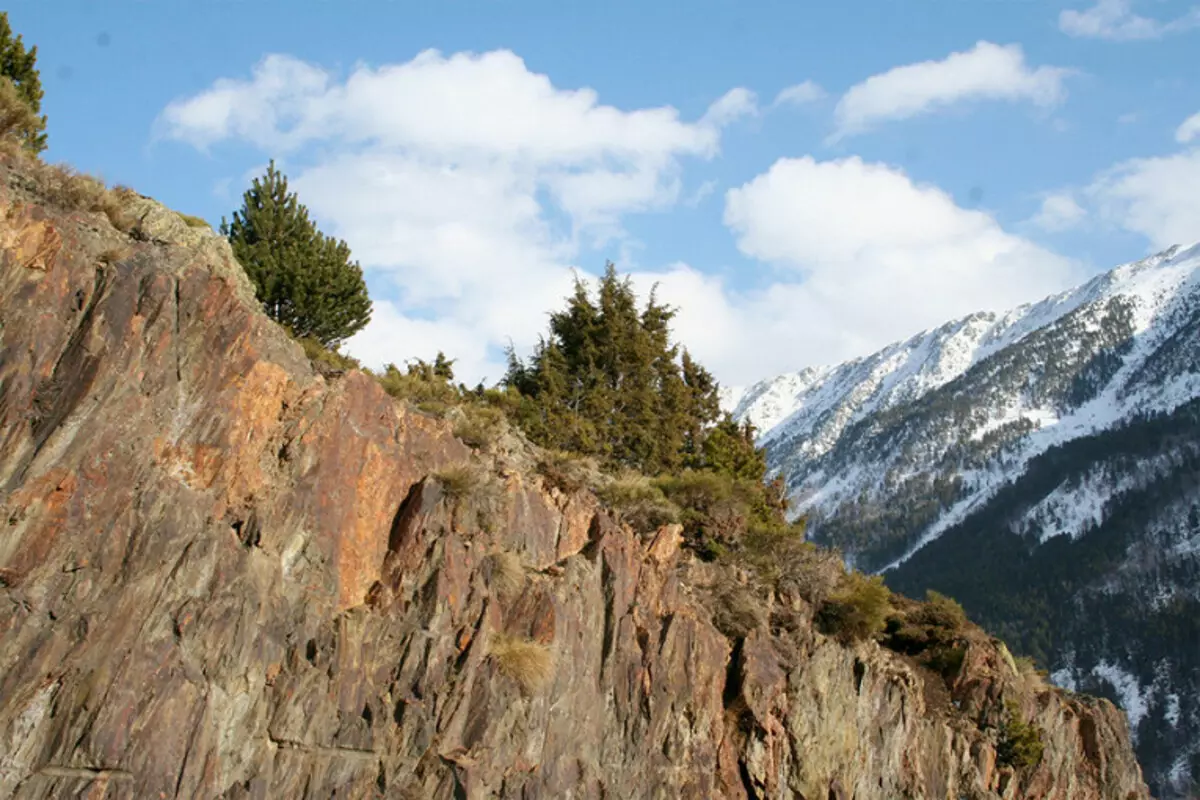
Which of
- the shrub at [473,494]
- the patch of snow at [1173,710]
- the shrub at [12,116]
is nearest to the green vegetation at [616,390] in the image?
the shrub at [473,494]

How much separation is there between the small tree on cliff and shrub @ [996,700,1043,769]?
20101 millimetres

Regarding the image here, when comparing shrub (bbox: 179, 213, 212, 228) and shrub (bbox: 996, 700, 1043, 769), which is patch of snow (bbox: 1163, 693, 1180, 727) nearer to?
shrub (bbox: 996, 700, 1043, 769)

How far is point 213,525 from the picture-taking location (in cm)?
1500

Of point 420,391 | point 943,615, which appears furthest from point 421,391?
point 943,615

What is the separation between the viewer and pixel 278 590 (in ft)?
51.0

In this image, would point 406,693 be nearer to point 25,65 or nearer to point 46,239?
point 46,239

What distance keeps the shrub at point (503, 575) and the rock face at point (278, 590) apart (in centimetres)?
4

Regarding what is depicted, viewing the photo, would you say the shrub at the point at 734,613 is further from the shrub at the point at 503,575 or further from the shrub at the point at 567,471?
the shrub at the point at 503,575

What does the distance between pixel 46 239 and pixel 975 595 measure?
644 ft

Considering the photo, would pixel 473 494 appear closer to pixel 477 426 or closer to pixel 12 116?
pixel 477 426

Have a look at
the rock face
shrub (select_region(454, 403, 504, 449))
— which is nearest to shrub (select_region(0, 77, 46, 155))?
the rock face

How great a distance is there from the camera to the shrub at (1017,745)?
1141 inches

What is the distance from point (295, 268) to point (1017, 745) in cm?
2219

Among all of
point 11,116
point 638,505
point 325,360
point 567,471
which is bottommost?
point 638,505
